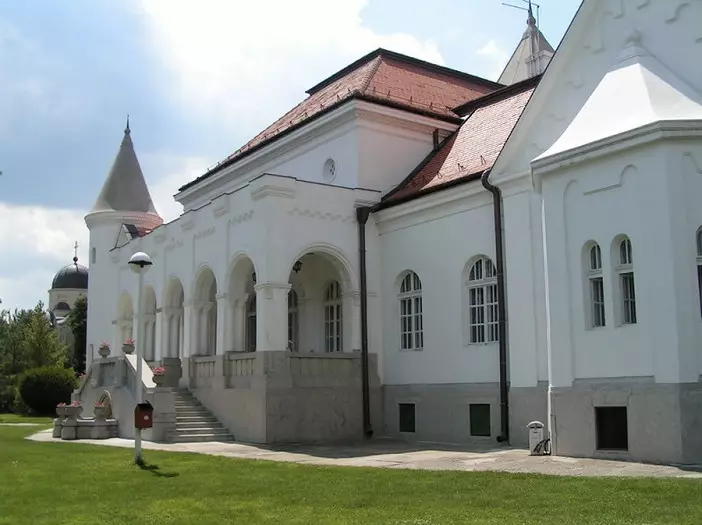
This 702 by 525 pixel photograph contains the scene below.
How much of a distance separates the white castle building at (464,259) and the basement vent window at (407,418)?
5 centimetres

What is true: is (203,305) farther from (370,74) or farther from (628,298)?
(628,298)

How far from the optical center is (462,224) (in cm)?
2095

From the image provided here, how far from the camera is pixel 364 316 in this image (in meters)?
23.0

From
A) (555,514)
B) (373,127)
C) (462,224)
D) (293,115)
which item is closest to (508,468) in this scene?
(555,514)

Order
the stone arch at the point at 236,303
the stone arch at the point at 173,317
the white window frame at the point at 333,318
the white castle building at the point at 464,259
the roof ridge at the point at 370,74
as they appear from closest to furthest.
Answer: the white castle building at the point at 464,259, the stone arch at the point at 236,303, the white window frame at the point at 333,318, the roof ridge at the point at 370,74, the stone arch at the point at 173,317

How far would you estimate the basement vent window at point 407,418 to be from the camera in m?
22.0

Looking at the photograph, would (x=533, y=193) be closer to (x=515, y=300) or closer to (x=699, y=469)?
(x=515, y=300)

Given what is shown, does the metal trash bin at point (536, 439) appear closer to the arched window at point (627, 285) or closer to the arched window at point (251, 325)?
the arched window at point (627, 285)

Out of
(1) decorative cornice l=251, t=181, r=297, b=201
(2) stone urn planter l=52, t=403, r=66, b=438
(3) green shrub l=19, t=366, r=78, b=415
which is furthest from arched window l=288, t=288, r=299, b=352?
(3) green shrub l=19, t=366, r=78, b=415

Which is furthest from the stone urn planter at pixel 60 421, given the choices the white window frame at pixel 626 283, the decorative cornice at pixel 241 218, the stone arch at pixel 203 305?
the white window frame at pixel 626 283

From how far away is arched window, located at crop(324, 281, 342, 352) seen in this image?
25141 mm

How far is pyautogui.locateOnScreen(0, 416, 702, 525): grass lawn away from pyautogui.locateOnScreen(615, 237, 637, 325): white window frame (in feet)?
14.5

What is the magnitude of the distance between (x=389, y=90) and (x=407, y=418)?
10.4m

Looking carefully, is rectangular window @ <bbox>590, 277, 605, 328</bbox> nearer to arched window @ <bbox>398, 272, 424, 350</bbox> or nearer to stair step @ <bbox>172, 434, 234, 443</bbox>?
arched window @ <bbox>398, 272, 424, 350</bbox>
